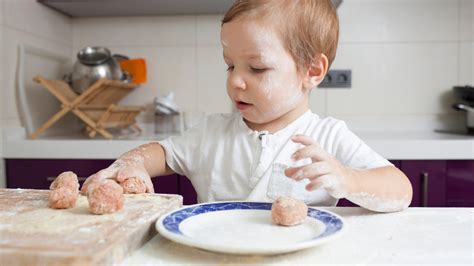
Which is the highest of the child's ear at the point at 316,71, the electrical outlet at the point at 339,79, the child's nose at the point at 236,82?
the electrical outlet at the point at 339,79

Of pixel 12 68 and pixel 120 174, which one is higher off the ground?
pixel 12 68

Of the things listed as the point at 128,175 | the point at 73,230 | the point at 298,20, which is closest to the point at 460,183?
the point at 298,20

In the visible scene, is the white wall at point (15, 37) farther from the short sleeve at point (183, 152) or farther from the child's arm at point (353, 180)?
the child's arm at point (353, 180)

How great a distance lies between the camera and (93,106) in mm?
1878

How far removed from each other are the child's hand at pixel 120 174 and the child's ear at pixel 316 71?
38 centimetres

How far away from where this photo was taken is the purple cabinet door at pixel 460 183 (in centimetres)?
164

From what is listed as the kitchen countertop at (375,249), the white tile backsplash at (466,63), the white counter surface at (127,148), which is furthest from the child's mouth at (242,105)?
the white tile backsplash at (466,63)

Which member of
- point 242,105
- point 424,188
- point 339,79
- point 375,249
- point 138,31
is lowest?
point 424,188

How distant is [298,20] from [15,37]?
4.19 feet

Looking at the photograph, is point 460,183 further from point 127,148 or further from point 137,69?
point 137,69

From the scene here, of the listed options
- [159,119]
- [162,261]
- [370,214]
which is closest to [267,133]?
[370,214]

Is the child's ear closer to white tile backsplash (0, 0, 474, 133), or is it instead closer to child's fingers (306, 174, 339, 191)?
child's fingers (306, 174, 339, 191)

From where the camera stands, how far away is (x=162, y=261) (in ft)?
1.61

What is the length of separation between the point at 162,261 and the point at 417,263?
26 centimetres
